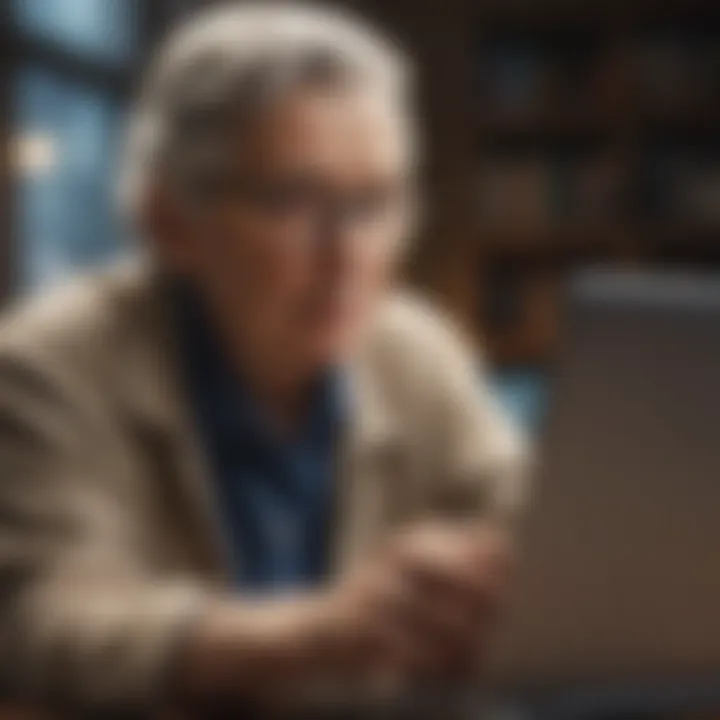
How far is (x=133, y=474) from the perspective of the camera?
48.4 inches

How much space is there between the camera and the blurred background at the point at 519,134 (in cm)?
436

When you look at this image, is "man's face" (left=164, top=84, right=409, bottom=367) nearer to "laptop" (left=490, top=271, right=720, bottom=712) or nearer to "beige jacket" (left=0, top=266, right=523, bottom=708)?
"beige jacket" (left=0, top=266, right=523, bottom=708)

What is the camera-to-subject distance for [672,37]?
14.5ft

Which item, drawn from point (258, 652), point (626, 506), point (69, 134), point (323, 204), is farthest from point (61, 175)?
point (626, 506)

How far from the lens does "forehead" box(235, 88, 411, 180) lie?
1182 mm

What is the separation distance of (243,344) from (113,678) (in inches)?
11.5

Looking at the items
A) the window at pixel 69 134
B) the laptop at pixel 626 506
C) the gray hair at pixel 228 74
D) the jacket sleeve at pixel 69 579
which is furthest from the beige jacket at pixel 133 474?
the window at pixel 69 134

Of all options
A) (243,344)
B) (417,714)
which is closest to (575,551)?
(417,714)

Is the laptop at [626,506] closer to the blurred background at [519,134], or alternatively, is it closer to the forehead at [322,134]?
the forehead at [322,134]

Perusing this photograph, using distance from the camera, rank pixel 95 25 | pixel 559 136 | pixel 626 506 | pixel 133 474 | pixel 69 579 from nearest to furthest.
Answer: pixel 626 506 → pixel 69 579 → pixel 133 474 → pixel 95 25 → pixel 559 136

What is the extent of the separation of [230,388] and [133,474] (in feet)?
0.31

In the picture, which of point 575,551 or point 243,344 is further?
point 243,344

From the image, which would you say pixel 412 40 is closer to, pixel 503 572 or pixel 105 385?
pixel 105 385

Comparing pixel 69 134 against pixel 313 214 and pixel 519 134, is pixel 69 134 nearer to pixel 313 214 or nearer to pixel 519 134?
pixel 519 134
